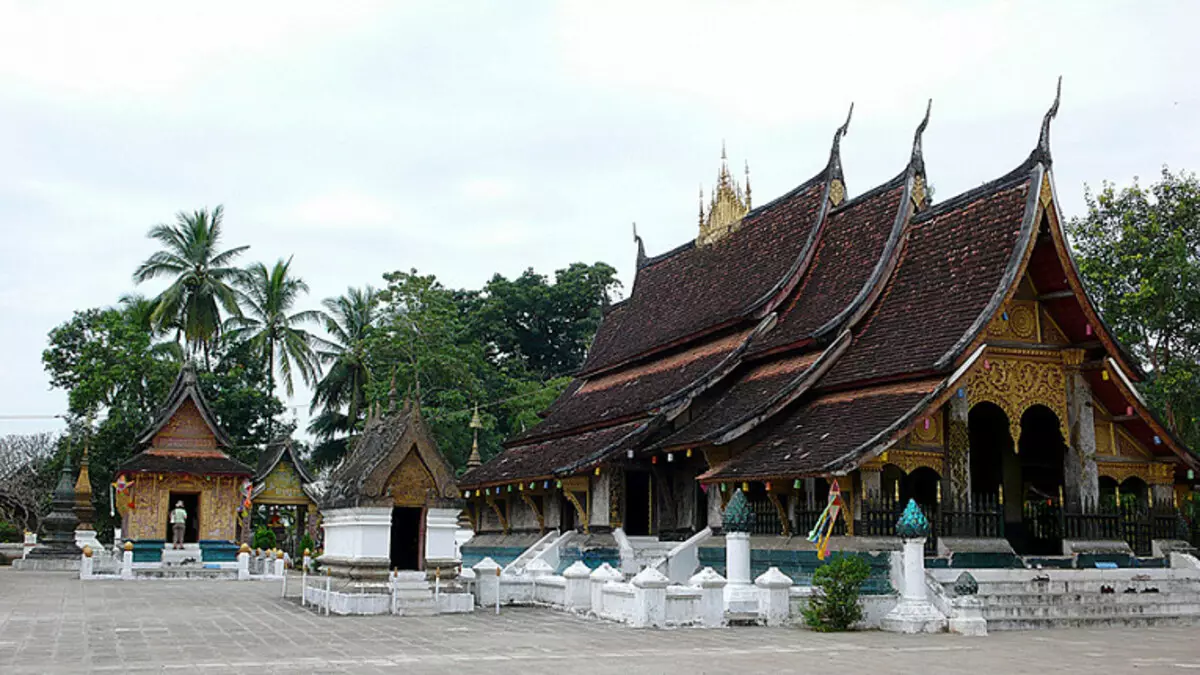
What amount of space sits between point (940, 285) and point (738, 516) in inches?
199

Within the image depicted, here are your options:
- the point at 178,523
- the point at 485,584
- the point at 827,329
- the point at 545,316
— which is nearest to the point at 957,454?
the point at 827,329

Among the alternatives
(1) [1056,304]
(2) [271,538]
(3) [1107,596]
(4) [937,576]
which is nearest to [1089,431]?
(1) [1056,304]

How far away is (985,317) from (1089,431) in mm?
2894

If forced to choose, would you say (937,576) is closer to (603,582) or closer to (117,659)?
(603,582)

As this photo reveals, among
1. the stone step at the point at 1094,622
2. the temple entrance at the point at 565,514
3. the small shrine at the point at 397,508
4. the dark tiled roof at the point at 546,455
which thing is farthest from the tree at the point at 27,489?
the stone step at the point at 1094,622

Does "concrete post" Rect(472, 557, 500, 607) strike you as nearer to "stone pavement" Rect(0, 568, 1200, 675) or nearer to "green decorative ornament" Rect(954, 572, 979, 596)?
"stone pavement" Rect(0, 568, 1200, 675)

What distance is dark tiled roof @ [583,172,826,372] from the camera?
71.6 feet

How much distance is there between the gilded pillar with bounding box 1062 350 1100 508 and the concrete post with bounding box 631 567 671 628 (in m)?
6.81

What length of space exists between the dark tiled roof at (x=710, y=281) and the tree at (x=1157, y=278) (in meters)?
8.19

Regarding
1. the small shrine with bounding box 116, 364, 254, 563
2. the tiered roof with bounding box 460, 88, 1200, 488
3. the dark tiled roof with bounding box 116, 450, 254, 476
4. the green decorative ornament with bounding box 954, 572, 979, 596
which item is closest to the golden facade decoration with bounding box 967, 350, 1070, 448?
the tiered roof with bounding box 460, 88, 1200, 488

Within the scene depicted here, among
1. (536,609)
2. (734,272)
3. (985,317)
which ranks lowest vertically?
(536,609)

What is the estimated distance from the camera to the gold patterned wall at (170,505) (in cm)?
3125

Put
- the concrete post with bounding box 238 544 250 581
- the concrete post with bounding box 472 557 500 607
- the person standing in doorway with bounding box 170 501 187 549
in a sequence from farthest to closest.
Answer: the person standing in doorway with bounding box 170 501 187 549 < the concrete post with bounding box 238 544 250 581 < the concrete post with bounding box 472 557 500 607

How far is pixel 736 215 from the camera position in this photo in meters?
25.3
